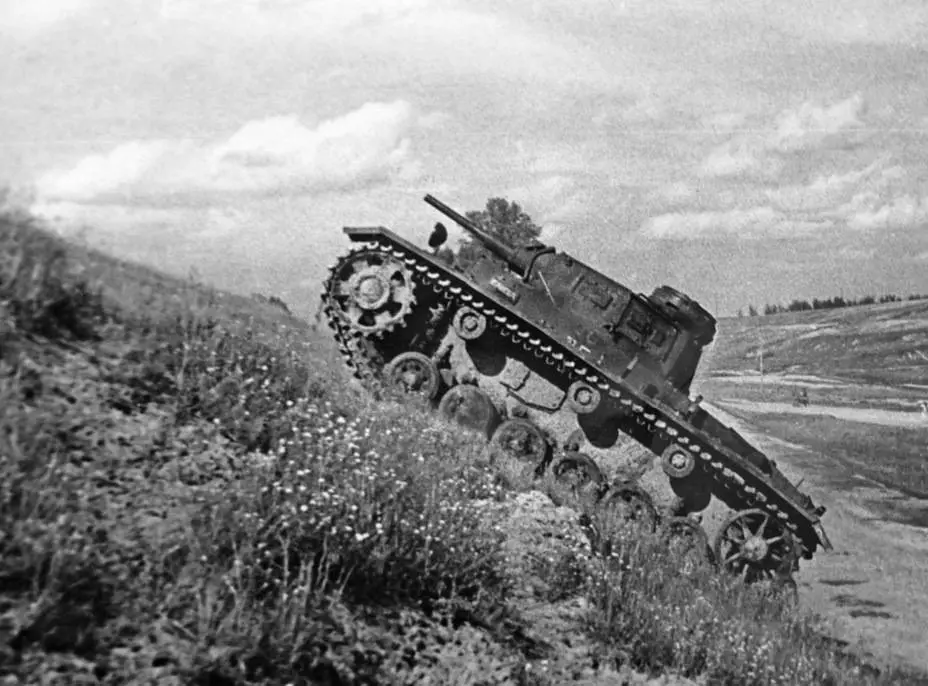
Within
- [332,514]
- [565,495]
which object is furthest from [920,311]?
[332,514]

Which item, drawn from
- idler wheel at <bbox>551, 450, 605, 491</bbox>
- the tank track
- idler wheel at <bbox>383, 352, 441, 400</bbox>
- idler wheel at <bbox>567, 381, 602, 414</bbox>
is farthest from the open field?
idler wheel at <bbox>383, 352, 441, 400</bbox>

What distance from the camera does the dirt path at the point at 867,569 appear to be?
38.1 feet

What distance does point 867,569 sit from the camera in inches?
572

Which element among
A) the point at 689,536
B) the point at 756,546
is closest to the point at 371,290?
the point at 689,536

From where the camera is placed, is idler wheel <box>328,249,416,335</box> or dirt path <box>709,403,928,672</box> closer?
dirt path <box>709,403,928,672</box>

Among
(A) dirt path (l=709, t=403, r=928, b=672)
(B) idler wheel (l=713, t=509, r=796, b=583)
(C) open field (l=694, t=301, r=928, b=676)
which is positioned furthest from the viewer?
(C) open field (l=694, t=301, r=928, b=676)

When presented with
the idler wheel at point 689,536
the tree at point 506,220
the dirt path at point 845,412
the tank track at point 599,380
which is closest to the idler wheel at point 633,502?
the idler wheel at point 689,536

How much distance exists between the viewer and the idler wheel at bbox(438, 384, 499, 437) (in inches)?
507

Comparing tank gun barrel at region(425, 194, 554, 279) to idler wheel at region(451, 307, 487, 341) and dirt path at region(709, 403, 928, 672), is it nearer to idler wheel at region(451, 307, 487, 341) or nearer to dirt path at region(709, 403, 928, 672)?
idler wheel at region(451, 307, 487, 341)

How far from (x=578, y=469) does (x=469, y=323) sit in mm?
2683

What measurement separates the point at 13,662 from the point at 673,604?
17.2ft

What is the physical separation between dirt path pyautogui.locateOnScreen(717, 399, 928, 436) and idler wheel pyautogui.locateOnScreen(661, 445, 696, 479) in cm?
843

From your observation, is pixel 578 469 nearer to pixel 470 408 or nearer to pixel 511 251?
pixel 470 408

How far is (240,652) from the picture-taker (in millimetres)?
3941
